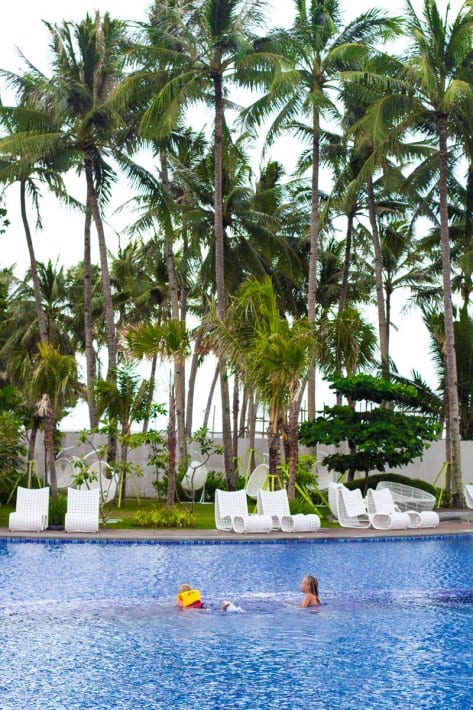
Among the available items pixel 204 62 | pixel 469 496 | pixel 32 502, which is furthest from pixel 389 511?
pixel 204 62

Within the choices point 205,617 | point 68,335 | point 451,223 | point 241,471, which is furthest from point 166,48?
point 68,335

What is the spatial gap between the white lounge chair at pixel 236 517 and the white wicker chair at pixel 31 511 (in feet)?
10.6

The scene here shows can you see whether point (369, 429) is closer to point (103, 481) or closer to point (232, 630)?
point (103, 481)

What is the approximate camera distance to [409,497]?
22.4m

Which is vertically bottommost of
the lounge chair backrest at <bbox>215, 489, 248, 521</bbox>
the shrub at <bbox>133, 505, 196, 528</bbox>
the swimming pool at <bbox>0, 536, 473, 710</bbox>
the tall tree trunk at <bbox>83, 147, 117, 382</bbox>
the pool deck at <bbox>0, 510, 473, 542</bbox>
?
the swimming pool at <bbox>0, 536, 473, 710</bbox>

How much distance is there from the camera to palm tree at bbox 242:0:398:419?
25.0 meters

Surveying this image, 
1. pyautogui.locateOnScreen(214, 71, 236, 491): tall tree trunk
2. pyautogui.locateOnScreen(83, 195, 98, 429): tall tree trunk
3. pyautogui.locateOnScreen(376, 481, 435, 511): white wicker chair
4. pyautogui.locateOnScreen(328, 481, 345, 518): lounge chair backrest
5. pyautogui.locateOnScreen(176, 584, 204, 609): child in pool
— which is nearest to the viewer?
pyautogui.locateOnScreen(176, 584, 204, 609): child in pool

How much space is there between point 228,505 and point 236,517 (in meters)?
0.53

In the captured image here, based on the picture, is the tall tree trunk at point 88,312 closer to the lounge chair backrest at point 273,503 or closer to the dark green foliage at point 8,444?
the dark green foliage at point 8,444

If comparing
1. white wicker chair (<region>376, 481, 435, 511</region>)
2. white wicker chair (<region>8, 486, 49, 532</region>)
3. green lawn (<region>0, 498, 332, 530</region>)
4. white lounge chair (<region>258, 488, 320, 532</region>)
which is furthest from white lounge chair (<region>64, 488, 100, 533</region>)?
white wicker chair (<region>376, 481, 435, 511</region>)

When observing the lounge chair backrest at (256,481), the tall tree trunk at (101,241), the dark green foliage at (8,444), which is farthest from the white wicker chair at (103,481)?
the tall tree trunk at (101,241)

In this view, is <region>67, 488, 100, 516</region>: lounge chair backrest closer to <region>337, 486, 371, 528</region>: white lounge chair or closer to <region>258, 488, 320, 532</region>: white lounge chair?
<region>258, 488, 320, 532</region>: white lounge chair

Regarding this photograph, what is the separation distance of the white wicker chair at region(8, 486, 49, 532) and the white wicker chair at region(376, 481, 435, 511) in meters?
7.74

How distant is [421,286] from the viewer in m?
39.1
